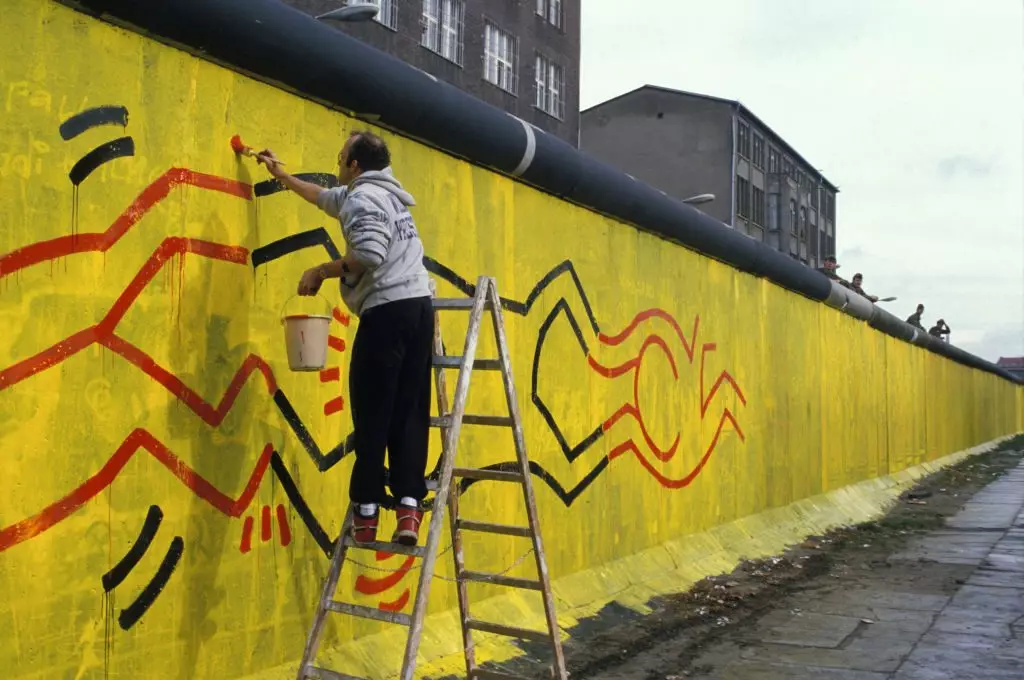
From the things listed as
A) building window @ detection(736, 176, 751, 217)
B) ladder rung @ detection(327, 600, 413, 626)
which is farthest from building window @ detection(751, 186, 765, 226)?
ladder rung @ detection(327, 600, 413, 626)

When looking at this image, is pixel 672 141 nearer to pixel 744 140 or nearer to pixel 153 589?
pixel 744 140

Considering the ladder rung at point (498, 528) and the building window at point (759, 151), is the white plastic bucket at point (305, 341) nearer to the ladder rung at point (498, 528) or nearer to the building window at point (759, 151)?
the ladder rung at point (498, 528)

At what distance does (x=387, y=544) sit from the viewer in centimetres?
367

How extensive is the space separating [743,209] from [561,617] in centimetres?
4632

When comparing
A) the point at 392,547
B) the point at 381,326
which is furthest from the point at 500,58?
the point at 392,547

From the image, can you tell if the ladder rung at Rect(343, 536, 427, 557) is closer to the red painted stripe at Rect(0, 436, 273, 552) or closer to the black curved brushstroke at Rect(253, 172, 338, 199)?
the red painted stripe at Rect(0, 436, 273, 552)

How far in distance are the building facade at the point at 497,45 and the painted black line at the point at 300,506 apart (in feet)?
70.2

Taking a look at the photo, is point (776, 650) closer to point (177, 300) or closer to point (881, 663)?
point (881, 663)

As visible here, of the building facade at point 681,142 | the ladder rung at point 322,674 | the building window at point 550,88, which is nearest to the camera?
the ladder rung at point 322,674

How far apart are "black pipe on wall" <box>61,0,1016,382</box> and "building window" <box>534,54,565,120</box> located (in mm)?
28121

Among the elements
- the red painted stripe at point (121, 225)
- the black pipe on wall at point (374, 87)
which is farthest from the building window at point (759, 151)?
the red painted stripe at point (121, 225)

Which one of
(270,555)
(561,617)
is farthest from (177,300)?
(561,617)

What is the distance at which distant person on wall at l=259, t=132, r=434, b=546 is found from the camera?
143 inches

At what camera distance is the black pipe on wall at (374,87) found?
3639mm
